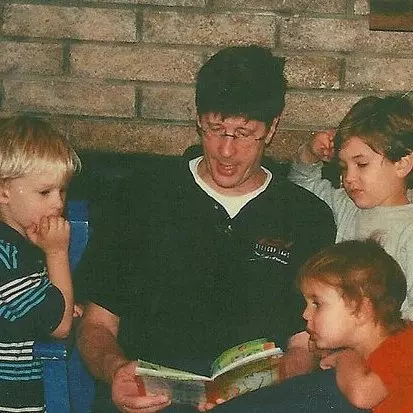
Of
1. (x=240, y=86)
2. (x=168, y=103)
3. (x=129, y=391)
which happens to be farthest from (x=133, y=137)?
(x=129, y=391)

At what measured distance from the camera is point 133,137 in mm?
2836

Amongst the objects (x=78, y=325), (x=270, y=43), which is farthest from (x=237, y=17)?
(x=78, y=325)

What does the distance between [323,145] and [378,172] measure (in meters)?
0.25

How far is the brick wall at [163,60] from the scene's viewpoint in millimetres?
2711

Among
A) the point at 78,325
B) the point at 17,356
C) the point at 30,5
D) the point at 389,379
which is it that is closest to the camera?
the point at 389,379

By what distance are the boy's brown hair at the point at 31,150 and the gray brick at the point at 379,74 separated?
1.12 meters

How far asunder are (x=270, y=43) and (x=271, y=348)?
4.05 feet

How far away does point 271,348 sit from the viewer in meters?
1.89

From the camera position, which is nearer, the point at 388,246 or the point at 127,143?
the point at 388,246

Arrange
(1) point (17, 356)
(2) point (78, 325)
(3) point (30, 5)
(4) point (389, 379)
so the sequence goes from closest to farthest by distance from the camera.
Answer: (4) point (389, 379)
(1) point (17, 356)
(2) point (78, 325)
(3) point (30, 5)

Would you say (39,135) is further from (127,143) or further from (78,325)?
(127,143)

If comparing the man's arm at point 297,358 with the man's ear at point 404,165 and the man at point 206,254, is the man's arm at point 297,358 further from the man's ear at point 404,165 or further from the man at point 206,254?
the man's ear at point 404,165

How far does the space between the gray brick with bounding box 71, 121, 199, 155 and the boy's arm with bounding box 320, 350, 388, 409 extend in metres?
1.15

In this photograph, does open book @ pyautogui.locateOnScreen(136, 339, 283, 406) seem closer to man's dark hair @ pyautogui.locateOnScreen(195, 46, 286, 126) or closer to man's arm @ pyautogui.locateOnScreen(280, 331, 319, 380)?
man's arm @ pyautogui.locateOnScreen(280, 331, 319, 380)
